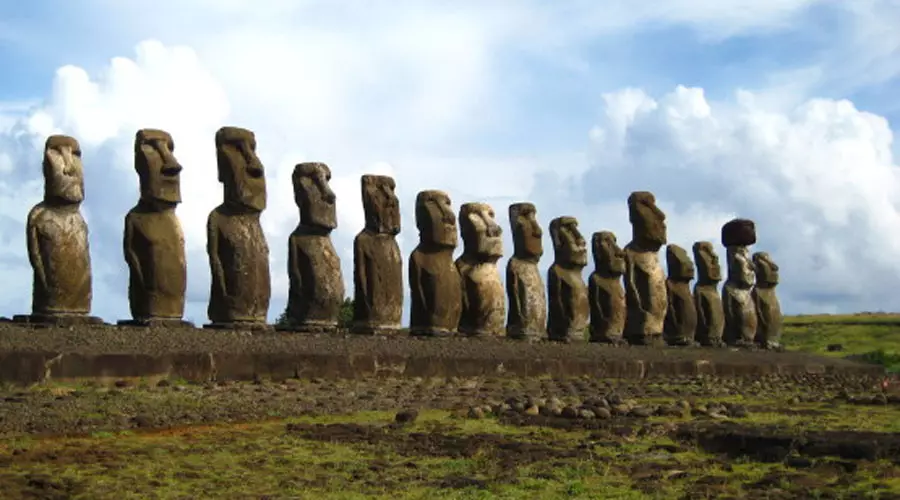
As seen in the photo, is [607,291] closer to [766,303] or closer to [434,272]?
[434,272]

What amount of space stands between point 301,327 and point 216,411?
6412 mm

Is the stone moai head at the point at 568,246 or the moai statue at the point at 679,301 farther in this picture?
the moai statue at the point at 679,301

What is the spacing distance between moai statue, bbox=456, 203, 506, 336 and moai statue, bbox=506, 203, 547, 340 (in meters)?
0.71

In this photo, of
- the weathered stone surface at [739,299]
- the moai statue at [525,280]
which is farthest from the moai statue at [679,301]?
the moai statue at [525,280]

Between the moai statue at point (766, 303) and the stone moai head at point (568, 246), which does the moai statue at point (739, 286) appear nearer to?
the moai statue at point (766, 303)

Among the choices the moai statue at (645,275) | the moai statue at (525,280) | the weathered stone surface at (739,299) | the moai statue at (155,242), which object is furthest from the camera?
the weathered stone surface at (739,299)

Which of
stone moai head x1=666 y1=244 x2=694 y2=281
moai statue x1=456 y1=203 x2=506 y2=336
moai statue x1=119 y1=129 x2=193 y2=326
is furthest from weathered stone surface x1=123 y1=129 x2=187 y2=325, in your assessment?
stone moai head x1=666 y1=244 x2=694 y2=281

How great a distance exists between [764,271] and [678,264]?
3.70 metres

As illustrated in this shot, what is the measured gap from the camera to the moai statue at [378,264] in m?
16.7

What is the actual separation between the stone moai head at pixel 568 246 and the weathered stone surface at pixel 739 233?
6.65 m

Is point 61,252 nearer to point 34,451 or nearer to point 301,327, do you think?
point 301,327

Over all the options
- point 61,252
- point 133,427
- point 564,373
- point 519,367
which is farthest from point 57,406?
point 564,373

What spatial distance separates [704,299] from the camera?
25141mm

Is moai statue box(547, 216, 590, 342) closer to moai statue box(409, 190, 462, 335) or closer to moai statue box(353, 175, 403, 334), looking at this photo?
moai statue box(409, 190, 462, 335)
